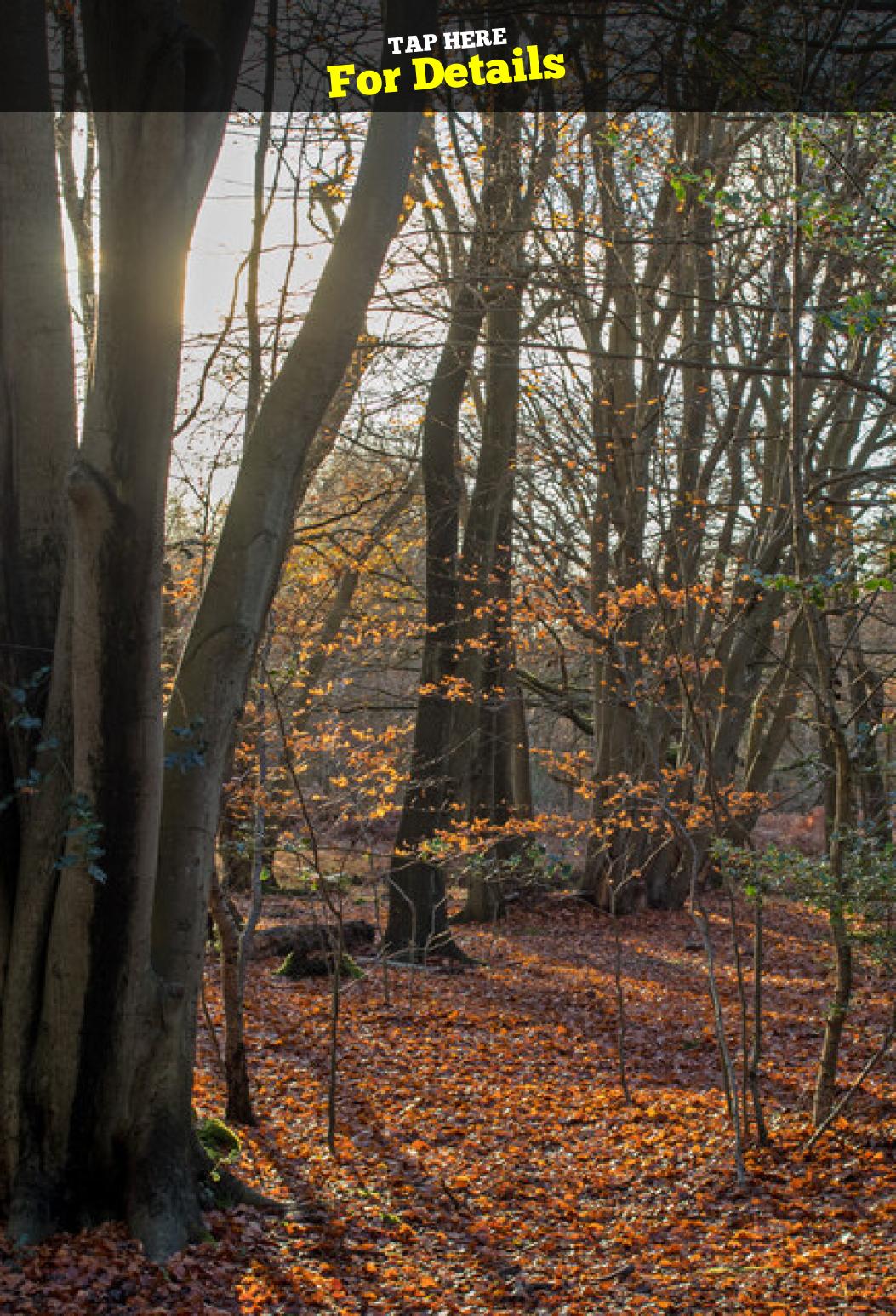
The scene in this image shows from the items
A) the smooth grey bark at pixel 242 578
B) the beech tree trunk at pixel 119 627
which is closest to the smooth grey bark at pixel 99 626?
the beech tree trunk at pixel 119 627

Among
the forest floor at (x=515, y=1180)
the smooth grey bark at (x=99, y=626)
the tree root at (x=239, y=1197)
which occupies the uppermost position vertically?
the smooth grey bark at (x=99, y=626)

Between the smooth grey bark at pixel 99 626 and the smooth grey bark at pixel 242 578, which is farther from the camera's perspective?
the smooth grey bark at pixel 242 578

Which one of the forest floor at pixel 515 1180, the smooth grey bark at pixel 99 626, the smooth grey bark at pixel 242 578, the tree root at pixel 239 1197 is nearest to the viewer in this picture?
the smooth grey bark at pixel 99 626

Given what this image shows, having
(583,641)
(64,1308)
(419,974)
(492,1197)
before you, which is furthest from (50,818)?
(583,641)

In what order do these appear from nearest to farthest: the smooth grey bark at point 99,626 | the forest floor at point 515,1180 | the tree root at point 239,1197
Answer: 1. the smooth grey bark at point 99,626
2. the forest floor at point 515,1180
3. the tree root at point 239,1197

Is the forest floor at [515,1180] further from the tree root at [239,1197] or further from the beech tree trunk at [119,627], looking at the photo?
the beech tree trunk at [119,627]

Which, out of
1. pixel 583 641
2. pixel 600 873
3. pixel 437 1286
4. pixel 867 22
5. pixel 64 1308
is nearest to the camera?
pixel 64 1308

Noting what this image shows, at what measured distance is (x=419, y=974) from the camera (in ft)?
38.3

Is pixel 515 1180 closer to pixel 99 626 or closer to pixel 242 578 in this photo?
pixel 242 578

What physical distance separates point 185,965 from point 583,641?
14689 millimetres

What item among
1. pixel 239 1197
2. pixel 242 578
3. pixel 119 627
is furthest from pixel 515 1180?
pixel 119 627

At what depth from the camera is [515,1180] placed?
627 cm

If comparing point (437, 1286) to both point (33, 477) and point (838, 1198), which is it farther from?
point (33, 477)

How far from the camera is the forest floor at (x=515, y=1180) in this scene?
175 inches
